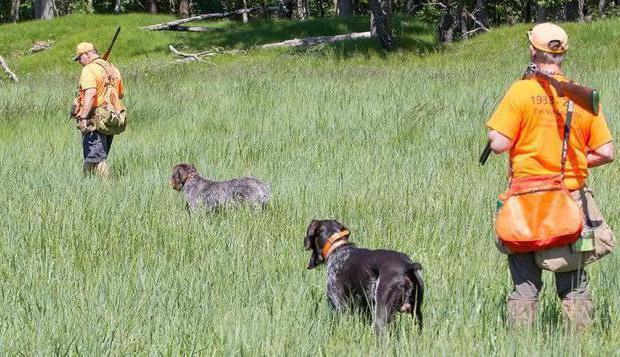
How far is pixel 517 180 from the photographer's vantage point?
4250 millimetres

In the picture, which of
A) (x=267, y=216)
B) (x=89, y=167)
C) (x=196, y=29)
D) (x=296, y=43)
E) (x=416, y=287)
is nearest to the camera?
(x=416, y=287)

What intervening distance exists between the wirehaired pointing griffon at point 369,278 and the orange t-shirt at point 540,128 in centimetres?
76

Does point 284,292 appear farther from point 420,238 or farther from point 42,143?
point 42,143

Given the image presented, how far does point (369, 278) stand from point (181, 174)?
13.8 ft

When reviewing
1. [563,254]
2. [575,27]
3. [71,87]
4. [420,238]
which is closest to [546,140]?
[563,254]

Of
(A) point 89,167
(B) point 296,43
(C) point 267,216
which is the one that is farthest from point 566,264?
(B) point 296,43

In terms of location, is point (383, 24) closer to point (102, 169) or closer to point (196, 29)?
point (196, 29)

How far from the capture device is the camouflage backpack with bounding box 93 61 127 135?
9672 mm

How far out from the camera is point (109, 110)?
9688 mm

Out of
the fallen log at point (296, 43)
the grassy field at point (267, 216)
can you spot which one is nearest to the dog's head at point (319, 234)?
the grassy field at point (267, 216)

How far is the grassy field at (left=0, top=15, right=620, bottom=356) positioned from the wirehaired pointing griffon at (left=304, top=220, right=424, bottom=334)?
5.2 inches

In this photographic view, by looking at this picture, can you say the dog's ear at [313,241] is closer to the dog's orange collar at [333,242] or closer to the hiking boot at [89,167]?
the dog's orange collar at [333,242]

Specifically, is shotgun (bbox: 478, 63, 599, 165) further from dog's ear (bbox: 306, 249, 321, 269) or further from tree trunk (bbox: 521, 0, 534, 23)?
tree trunk (bbox: 521, 0, 534, 23)

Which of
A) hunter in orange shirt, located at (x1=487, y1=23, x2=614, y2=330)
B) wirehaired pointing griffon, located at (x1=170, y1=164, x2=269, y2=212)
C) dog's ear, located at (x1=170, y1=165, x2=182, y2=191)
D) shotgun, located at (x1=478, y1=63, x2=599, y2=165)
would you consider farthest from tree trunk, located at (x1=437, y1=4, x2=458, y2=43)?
shotgun, located at (x1=478, y1=63, x2=599, y2=165)
